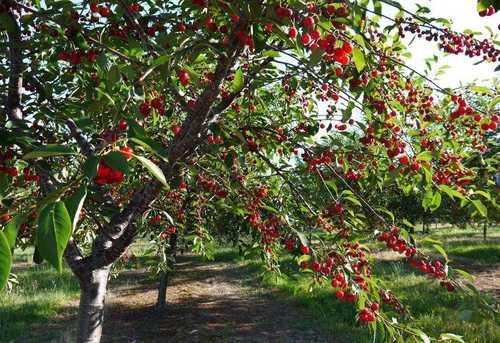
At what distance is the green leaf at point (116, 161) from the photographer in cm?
97

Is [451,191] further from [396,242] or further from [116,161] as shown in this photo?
[116,161]

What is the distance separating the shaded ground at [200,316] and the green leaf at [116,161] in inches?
289

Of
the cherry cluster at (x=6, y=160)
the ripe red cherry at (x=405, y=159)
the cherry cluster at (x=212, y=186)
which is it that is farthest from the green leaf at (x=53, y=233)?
the cherry cluster at (x=212, y=186)

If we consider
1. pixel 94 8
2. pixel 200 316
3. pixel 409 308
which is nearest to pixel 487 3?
pixel 94 8

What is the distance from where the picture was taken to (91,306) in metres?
3.26

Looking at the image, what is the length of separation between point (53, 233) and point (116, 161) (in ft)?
0.70

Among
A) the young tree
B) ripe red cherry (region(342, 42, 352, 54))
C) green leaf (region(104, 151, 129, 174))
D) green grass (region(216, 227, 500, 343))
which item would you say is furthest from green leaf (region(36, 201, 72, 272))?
green grass (region(216, 227, 500, 343))

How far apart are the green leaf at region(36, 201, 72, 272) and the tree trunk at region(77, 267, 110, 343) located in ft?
8.22

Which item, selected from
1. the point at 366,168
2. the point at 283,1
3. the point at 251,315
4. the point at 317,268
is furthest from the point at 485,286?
the point at 283,1

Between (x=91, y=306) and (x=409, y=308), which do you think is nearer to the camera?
(x=91, y=306)

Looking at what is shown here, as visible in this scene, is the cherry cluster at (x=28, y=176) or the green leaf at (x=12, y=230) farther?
the cherry cluster at (x=28, y=176)

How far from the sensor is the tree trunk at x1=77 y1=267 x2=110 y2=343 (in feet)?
10.5

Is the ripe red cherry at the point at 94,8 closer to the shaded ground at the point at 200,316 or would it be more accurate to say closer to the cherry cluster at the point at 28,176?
the cherry cluster at the point at 28,176

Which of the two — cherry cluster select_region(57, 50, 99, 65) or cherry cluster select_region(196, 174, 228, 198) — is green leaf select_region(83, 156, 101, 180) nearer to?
cherry cluster select_region(57, 50, 99, 65)
